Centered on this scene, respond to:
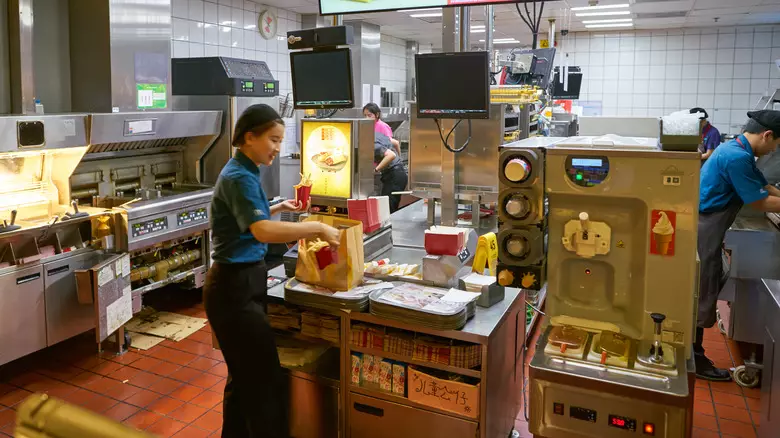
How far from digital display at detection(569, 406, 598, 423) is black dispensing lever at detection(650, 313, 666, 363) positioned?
27 centimetres

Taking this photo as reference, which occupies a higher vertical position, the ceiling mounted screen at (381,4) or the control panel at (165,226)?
the ceiling mounted screen at (381,4)

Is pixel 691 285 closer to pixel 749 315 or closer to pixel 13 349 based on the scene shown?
pixel 749 315

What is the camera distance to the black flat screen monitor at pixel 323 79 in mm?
3816

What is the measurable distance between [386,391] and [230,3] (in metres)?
5.81

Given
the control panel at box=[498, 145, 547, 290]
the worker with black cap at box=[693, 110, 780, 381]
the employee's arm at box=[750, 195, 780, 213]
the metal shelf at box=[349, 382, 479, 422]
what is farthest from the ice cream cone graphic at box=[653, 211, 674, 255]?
the employee's arm at box=[750, 195, 780, 213]

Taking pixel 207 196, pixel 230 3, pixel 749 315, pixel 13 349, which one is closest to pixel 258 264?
pixel 13 349

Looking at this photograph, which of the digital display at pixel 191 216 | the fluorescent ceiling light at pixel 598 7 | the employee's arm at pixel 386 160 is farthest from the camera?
the fluorescent ceiling light at pixel 598 7

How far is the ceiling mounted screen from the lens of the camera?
3264 millimetres

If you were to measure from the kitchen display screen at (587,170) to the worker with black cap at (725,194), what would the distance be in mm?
1692

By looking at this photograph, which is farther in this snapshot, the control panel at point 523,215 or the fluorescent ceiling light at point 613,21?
the fluorescent ceiling light at point 613,21

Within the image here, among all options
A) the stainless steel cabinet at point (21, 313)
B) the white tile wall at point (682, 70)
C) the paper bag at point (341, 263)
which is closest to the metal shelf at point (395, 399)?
the paper bag at point (341, 263)

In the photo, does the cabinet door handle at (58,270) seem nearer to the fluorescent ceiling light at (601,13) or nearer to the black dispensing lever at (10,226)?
the black dispensing lever at (10,226)

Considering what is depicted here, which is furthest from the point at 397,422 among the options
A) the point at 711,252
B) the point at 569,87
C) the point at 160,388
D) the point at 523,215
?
the point at 569,87

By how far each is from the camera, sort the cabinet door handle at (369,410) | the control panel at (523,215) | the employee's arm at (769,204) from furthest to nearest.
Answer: the employee's arm at (769,204)
the cabinet door handle at (369,410)
the control panel at (523,215)
